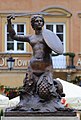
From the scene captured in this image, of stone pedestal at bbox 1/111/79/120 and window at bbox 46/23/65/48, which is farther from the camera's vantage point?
window at bbox 46/23/65/48

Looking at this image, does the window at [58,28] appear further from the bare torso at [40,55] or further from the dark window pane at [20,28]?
the bare torso at [40,55]

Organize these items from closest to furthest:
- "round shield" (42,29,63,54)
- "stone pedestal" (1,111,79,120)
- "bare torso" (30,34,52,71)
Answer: "stone pedestal" (1,111,79,120) < "round shield" (42,29,63,54) < "bare torso" (30,34,52,71)

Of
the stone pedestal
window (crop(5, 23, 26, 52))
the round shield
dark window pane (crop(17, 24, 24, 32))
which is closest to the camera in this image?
the stone pedestal

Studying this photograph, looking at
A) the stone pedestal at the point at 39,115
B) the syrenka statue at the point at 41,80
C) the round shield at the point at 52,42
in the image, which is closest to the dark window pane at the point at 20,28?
the syrenka statue at the point at 41,80

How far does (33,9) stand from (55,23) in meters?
1.42

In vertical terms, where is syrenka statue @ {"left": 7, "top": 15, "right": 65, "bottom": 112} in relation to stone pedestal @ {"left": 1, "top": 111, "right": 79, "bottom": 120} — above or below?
above

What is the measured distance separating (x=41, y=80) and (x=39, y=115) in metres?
0.65

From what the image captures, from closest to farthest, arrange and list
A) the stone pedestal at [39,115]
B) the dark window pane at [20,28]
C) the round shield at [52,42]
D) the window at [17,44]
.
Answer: the stone pedestal at [39,115] → the round shield at [52,42] → the window at [17,44] → the dark window pane at [20,28]

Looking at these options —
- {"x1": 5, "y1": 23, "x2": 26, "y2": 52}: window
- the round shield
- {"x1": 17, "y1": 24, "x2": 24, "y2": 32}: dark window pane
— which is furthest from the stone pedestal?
{"x1": 17, "y1": 24, "x2": 24, "y2": 32}: dark window pane

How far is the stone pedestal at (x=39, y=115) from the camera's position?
9.95 meters

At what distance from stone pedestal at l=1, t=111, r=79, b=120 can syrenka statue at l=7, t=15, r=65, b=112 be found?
0.10m

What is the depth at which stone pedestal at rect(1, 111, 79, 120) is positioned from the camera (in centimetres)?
995

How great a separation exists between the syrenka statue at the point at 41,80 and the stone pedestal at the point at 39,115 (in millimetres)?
102

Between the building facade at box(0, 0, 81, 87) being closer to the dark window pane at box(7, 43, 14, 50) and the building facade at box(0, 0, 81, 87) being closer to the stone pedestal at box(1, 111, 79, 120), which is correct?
the dark window pane at box(7, 43, 14, 50)
